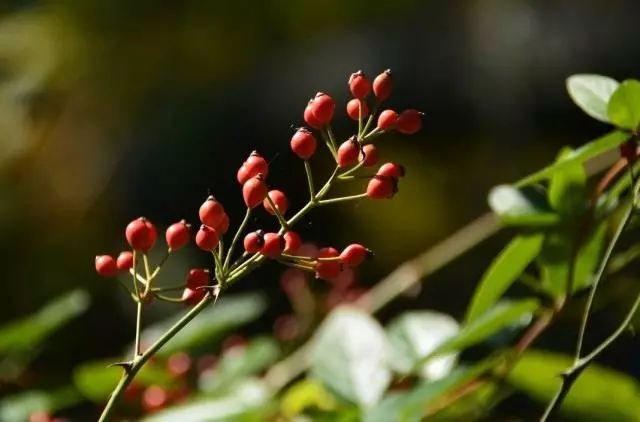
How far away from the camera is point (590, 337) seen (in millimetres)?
2332

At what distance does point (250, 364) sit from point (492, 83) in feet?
8.16

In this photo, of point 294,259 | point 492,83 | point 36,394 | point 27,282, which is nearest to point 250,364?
point 36,394

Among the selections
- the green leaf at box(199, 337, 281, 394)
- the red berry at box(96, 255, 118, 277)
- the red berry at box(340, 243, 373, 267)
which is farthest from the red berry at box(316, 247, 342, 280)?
the green leaf at box(199, 337, 281, 394)

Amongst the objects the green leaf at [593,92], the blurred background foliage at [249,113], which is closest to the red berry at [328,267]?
the green leaf at [593,92]

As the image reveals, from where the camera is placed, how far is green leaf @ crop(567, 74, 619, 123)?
2.07ft

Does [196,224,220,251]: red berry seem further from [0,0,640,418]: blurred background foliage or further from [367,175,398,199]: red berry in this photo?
[0,0,640,418]: blurred background foliage

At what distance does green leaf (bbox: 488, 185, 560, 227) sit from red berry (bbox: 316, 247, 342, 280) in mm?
267

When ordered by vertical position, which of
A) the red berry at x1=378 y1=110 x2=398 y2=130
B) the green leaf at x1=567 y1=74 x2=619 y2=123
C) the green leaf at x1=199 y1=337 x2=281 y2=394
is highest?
the red berry at x1=378 y1=110 x2=398 y2=130

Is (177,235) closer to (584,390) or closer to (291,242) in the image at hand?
(291,242)

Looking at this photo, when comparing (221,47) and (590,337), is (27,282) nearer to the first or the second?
(221,47)

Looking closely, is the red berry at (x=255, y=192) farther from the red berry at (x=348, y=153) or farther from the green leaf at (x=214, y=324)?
the green leaf at (x=214, y=324)

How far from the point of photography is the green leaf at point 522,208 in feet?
2.37

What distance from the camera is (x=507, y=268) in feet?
2.37

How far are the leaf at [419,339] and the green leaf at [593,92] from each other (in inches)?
11.4
